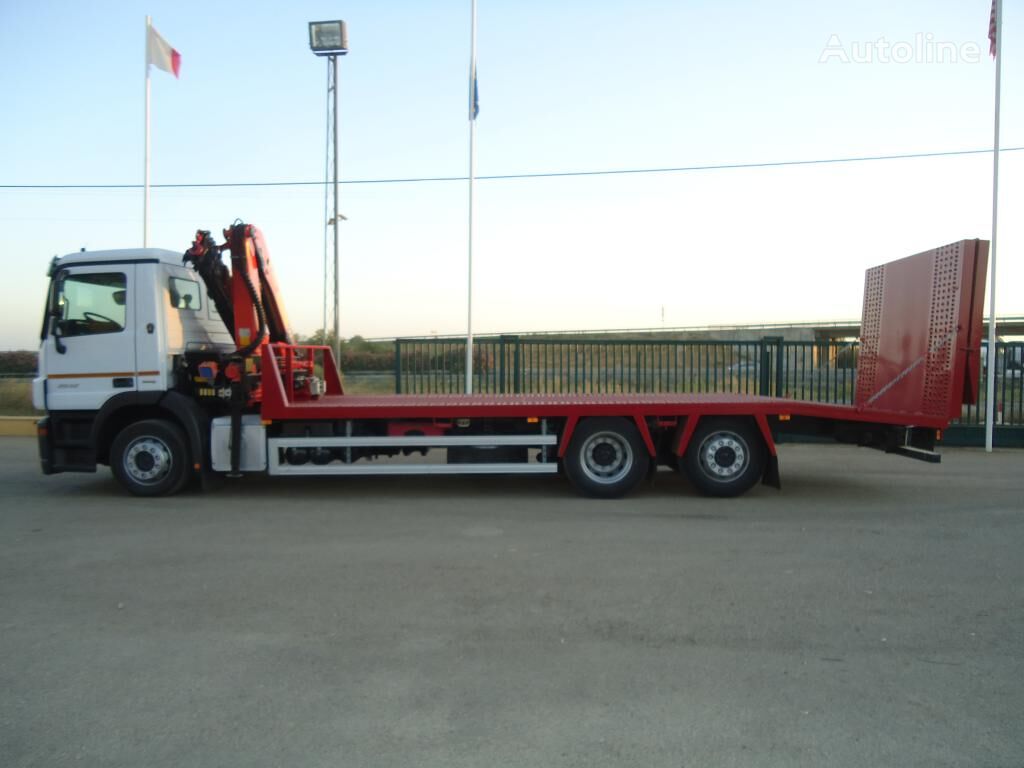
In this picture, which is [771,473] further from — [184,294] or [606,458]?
[184,294]

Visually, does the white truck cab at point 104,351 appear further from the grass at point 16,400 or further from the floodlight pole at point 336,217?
the grass at point 16,400

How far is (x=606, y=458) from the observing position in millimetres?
9320

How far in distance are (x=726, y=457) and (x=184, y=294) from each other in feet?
21.7

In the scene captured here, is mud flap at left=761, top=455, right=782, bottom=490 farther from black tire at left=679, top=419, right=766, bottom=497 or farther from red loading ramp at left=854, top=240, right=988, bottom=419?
red loading ramp at left=854, top=240, right=988, bottom=419

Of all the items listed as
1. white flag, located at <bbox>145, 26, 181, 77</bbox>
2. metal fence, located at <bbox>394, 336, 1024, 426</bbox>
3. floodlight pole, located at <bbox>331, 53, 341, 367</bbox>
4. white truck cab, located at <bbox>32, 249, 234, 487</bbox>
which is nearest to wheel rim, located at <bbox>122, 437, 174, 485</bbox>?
white truck cab, located at <bbox>32, 249, 234, 487</bbox>

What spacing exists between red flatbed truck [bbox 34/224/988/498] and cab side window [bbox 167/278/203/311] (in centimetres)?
3

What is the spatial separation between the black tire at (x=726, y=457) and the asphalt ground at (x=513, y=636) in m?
0.53

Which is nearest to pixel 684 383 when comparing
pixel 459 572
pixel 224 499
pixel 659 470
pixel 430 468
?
pixel 659 470

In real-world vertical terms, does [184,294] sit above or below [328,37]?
below

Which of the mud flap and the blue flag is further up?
the blue flag

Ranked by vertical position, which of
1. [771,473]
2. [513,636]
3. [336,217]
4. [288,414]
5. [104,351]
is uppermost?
[336,217]

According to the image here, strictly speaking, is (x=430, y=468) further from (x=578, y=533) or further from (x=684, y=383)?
(x=684, y=383)

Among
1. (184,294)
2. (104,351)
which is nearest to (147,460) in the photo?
(104,351)

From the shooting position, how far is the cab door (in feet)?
30.0
